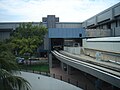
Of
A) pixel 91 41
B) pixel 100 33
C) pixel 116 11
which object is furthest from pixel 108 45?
pixel 100 33

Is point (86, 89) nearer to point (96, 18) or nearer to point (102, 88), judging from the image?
point (102, 88)

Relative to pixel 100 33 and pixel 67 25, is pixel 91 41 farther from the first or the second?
pixel 67 25

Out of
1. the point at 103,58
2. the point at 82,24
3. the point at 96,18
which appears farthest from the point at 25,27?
the point at 103,58

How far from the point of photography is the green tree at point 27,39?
34.6 metres

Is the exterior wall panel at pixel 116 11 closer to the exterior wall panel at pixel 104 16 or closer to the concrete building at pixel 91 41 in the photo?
the concrete building at pixel 91 41

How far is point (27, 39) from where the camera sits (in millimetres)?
35531

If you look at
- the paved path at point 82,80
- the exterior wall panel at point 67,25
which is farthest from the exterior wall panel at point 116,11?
the exterior wall panel at point 67,25

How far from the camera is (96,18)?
41812 mm

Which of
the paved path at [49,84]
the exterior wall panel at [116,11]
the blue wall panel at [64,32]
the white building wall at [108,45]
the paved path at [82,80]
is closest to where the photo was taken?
the white building wall at [108,45]

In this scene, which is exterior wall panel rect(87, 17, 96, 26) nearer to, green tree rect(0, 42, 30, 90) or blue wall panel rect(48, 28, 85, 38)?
blue wall panel rect(48, 28, 85, 38)

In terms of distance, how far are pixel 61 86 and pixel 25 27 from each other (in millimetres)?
21494

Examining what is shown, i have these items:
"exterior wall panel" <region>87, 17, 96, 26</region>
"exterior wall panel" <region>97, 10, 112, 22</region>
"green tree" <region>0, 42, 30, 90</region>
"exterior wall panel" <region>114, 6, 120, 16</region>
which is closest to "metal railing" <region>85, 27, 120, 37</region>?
"exterior wall panel" <region>97, 10, 112, 22</region>

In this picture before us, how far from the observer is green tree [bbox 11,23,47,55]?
114 feet

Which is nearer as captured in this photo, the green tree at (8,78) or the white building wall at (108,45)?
the green tree at (8,78)
